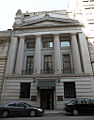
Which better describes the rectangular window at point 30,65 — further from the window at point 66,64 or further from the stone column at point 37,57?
the window at point 66,64

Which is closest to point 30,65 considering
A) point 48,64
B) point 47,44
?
point 48,64

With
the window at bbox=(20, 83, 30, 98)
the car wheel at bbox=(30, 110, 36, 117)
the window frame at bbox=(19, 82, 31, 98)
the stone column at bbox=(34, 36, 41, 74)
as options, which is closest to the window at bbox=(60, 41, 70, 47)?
the stone column at bbox=(34, 36, 41, 74)

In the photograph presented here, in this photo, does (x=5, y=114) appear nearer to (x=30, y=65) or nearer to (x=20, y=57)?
(x=30, y=65)

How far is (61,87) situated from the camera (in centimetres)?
1464

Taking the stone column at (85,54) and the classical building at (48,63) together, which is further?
the stone column at (85,54)

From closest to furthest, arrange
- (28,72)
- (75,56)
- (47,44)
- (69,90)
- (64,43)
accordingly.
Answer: (69,90) → (75,56) → (28,72) → (64,43) → (47,44)

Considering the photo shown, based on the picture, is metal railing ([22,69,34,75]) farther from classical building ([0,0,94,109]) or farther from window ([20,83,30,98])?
window ([20,83,30,98])

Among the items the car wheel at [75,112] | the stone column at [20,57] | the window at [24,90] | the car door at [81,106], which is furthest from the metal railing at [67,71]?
the stone column at [20,57]

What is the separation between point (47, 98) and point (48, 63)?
5.79m

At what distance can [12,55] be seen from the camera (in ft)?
57.5

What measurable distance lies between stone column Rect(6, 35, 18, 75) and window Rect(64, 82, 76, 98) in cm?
888

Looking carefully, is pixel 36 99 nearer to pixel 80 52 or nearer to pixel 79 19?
pixel 80 52

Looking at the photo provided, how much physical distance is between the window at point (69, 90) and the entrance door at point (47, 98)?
2.08 metres

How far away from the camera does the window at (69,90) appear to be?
14359 mm
